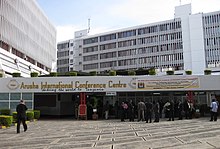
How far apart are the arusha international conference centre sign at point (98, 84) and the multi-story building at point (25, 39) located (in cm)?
1361

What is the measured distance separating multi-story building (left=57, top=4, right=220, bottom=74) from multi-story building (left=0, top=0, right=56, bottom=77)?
1896 cm

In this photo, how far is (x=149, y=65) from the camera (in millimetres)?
77125

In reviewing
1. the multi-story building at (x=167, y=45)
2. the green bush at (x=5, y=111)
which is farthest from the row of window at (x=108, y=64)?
the green bush at (x=5, y=111)

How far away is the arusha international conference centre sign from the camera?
75.5ft

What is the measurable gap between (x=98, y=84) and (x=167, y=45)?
181 feet

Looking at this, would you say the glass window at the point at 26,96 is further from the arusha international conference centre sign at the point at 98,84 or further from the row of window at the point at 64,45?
the row of window at the point at 64,45

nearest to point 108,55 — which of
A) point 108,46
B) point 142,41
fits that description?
point 108,46

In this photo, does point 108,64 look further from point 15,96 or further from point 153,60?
point 15,96

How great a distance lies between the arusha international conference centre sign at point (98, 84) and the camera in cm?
2300

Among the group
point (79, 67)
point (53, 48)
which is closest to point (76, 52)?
point (79, 67)

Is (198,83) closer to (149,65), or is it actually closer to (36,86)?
(36,86)

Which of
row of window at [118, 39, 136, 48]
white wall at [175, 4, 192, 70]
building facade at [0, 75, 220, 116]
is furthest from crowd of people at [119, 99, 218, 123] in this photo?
row of window at [118, 39, 136, 48]

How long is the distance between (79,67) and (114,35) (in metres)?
16.4

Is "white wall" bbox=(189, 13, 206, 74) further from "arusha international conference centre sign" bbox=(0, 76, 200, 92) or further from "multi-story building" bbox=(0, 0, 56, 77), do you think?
"arusha international conference centre sign" bbox=(0, 76, 200, 92)
